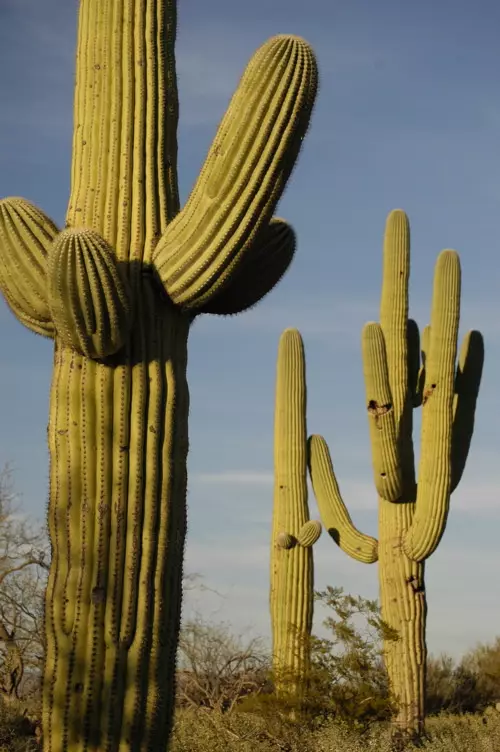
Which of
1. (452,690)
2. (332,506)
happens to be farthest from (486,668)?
(332,506)

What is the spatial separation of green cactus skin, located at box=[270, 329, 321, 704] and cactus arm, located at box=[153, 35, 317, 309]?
26.6 ft

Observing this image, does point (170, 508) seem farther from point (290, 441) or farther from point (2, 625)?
point (2, 625)

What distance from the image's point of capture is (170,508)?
18.8ft

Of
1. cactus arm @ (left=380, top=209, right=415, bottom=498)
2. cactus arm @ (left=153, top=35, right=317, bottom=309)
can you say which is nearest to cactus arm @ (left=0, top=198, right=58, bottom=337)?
cactus arm @ (left=153, top=35, right=317, bottom=309)

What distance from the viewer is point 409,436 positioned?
1299cm

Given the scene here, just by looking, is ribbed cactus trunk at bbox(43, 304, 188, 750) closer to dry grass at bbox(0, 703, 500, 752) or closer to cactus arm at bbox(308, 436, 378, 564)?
dry grass at bbox(0, 703, 500, 752)

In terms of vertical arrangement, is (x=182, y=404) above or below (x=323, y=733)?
above

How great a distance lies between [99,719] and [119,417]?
59.2 inches

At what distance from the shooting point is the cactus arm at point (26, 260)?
Answer: 6.07 m

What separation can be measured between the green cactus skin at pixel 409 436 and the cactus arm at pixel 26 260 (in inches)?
264

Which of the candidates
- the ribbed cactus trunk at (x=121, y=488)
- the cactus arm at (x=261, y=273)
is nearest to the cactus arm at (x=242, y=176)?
the ribbed cactus trunk at (x=121, y=488)

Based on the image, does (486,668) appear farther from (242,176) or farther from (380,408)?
(242,176)

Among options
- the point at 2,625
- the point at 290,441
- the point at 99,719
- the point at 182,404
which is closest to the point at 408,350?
the point at 290,441

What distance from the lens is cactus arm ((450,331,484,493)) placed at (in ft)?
42.9
